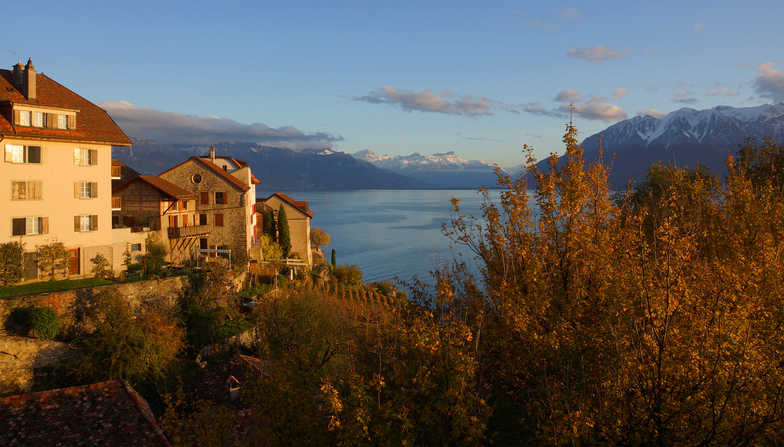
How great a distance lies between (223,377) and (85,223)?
532 inches

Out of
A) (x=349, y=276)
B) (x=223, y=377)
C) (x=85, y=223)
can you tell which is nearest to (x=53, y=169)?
(x=85, y=223)

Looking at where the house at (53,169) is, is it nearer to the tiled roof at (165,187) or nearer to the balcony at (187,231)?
the tiled roof at (165,187)

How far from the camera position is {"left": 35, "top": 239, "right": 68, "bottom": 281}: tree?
25312 mm

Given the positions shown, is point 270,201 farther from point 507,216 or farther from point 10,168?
point 507,216

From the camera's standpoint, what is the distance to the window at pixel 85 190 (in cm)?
2770

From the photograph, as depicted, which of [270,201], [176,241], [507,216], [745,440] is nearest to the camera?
[745,440]

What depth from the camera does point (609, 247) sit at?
10.9 m

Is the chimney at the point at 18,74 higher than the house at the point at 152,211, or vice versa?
the chimney at the point at 18,74

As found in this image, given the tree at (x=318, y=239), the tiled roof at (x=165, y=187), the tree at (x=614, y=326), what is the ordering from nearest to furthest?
1. the tree at (x=614, y=326)
2. the tiled roof at (x=165, y=187)
3. the tree at (x=318, y=239)

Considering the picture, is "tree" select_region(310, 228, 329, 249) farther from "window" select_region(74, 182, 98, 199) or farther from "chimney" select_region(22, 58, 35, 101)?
"chimney" select_region(22, 58, 35, 101)

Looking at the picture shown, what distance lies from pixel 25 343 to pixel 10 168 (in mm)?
9873

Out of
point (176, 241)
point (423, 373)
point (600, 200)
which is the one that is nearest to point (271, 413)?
point (423, 373)

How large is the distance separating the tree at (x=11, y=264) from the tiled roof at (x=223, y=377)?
1088 centimetres

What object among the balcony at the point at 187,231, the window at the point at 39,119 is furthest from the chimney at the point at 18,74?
Answer: the balcony at the point at 187,231
